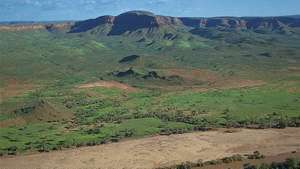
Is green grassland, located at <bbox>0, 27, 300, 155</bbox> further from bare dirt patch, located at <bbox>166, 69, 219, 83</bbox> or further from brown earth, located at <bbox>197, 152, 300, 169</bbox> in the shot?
brown earth, located at <bbox>197, 152, 300, 169</bbox>

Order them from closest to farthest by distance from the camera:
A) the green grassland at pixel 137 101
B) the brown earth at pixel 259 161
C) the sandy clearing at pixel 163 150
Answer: the brown earth at pixel 259 161 → the sandy clearing at pixel 163 150 → the green grassland at pixel 137 101

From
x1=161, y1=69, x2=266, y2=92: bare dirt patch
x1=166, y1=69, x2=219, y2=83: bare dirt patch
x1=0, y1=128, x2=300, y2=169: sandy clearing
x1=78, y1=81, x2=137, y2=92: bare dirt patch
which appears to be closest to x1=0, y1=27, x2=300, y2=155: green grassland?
x1=161, y1=69, x2=266, y2=92: bare dirt patch

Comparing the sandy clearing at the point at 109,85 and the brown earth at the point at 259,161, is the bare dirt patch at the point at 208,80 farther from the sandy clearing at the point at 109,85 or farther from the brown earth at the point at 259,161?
the brown earth at the point at 259,161

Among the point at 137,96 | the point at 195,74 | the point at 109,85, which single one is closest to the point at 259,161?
the point at 137,96

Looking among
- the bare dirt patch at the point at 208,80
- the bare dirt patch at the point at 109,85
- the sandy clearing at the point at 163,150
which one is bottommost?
the sandy clearing at the point at 163,150

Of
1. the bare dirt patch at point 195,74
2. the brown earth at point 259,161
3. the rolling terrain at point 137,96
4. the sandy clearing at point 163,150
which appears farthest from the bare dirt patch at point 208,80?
the brown earth at point 259,161

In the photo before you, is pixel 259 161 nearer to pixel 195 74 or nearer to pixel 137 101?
pixel 137 101
